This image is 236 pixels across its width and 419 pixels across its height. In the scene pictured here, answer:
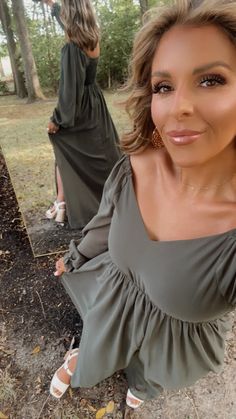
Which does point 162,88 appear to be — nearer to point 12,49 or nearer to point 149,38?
point 149,38

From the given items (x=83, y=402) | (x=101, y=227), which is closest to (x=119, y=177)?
(x=101, y=227)

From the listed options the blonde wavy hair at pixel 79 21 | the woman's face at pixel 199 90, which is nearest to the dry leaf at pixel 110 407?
the woman's face at pixel 199 90

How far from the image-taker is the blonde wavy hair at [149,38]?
30.8 inches

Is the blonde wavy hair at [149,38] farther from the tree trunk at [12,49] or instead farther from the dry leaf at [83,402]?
the tree trunk at [12,49]

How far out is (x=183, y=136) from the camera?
2.70ft

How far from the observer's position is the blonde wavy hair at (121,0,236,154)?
783mm

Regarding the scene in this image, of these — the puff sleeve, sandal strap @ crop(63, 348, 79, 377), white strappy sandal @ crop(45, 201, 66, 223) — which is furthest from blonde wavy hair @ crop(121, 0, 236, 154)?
white strappy sandal @ crop(45, 201, 66, 223)

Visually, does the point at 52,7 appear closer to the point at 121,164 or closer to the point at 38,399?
the point at 121,164

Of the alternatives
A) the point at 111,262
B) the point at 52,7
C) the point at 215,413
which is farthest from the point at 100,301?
the point at 52,7

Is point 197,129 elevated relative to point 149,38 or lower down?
lower down

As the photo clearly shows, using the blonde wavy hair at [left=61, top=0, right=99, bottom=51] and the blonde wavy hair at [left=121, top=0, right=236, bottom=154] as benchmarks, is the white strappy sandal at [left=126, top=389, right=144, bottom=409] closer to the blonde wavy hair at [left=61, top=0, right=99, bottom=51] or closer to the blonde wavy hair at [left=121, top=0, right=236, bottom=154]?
the blonde wavy hair at [left=121, top=0, right=236, bottom=154]

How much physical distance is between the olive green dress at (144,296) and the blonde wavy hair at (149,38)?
0.12m

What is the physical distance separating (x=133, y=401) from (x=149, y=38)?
62.8 inches

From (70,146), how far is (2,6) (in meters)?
6.83
